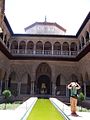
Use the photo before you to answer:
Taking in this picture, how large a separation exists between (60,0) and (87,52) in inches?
375

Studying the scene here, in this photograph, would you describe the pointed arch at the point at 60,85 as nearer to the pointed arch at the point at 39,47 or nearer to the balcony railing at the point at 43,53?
the balcony railing at the point at 43,53

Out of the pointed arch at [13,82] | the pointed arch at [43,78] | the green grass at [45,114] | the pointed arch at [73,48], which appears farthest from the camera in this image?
the pointed arch at [43,78]

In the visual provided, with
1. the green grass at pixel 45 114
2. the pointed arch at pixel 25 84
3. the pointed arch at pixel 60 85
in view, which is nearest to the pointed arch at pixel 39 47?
the pointed arch at pixel 25 84

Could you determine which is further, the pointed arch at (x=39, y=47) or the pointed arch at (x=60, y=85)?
the pointed arch at (x=39, y=47)

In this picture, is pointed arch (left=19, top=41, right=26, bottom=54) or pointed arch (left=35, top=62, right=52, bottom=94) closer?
pointed arch (left=19, top=41, right=26, bottom=54)

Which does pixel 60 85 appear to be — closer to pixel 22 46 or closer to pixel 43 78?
pixel 43 78

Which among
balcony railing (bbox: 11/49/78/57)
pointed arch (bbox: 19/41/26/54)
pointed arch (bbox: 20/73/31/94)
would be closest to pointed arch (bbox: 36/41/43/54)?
balcony railing (bbox: 11/49/78/57)

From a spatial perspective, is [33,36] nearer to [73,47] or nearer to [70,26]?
[73,47]

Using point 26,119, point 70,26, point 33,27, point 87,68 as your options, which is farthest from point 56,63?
point 26,119

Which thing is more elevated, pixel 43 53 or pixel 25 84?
pixel 43 53

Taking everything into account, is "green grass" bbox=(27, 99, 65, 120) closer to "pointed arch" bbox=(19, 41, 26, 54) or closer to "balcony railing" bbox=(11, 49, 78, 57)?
"balcony railing" bbox=(11, 49, 78, 57)

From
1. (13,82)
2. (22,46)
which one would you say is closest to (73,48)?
(22,46)

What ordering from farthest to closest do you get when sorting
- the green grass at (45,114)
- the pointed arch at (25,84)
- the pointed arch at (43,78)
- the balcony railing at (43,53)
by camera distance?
the pointed arch at (43,78), the pointed arch at (25,84), the balcony railing at (43,53), the green grass at (45,114)

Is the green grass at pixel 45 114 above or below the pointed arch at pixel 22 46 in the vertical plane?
below
